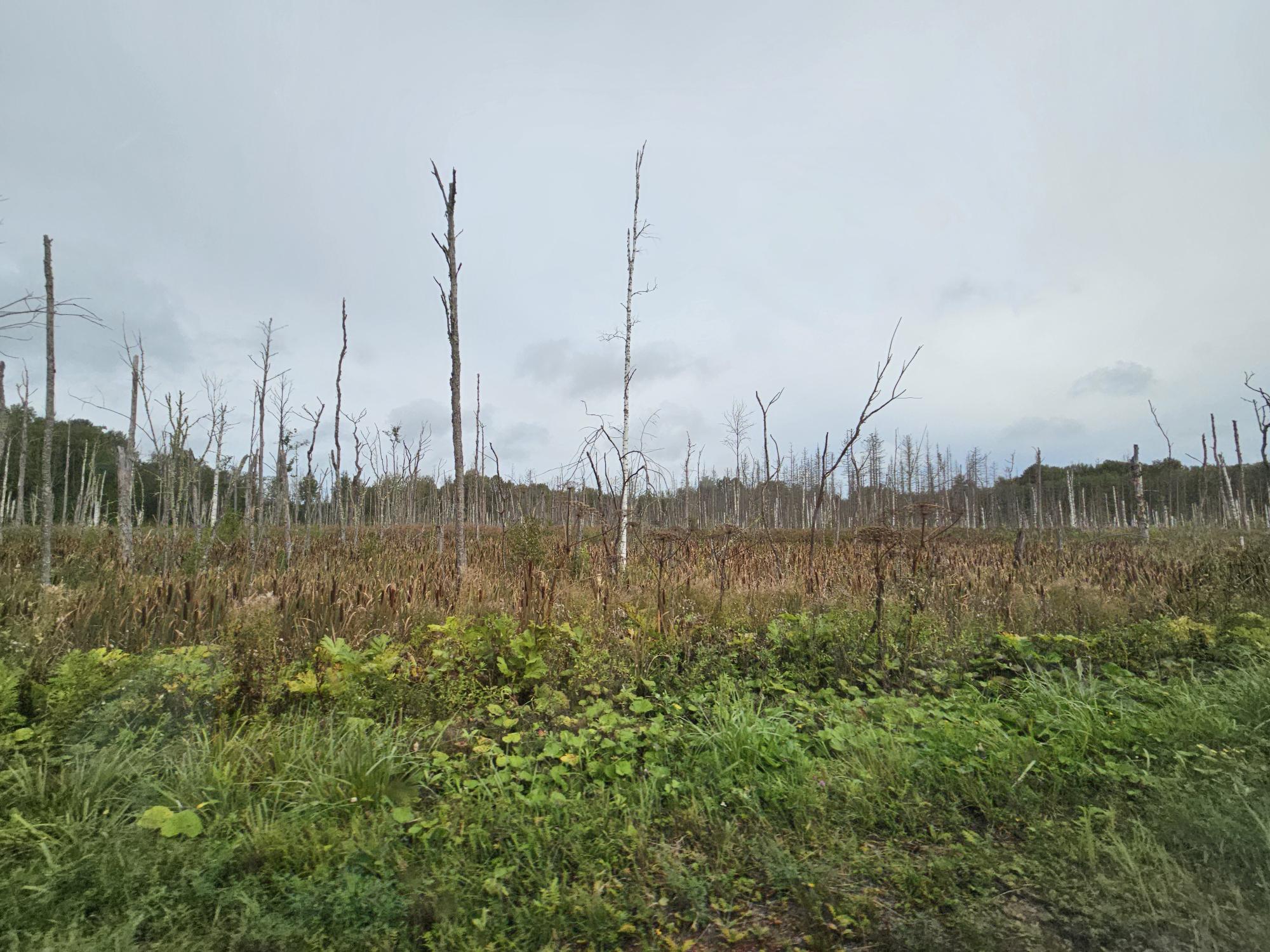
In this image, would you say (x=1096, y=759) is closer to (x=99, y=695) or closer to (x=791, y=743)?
(x=791, y=743)

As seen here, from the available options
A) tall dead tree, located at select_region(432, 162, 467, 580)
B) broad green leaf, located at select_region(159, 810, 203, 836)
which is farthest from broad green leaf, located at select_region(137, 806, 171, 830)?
tall dead tree, located at select_region(432, 162, 467, 580)

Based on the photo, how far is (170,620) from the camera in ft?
14.4

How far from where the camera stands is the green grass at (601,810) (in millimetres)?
2012

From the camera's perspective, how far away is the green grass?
2.01 m

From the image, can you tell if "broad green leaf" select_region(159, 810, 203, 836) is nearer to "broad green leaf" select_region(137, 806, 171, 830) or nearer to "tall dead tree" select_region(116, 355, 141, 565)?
"broad green leaf" select_region(137, 806, 171, 830)

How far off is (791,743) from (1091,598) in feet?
17.7

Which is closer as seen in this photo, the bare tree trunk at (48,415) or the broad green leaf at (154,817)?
the broad green leaf at (154,817)

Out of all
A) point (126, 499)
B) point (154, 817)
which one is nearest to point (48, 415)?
point (126, 499)

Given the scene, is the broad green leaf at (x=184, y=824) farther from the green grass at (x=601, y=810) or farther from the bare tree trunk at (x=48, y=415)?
the bare tree trunk at (x=48, y=415)

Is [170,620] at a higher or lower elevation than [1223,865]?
higher

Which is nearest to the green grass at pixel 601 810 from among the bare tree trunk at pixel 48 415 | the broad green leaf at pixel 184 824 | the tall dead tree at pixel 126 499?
the broad green leaf at pixel 184 824

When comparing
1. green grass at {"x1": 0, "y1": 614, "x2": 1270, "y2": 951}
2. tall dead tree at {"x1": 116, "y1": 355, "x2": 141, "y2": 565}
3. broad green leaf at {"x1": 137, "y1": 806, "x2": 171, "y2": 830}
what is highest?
tall dead tree at {"x1": 116, "y1": 355, "x2": 141, "y2": 565}

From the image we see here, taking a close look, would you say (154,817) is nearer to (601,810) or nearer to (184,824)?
(184,824)

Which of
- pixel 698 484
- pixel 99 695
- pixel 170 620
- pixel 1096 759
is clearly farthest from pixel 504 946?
pixel 698 484
